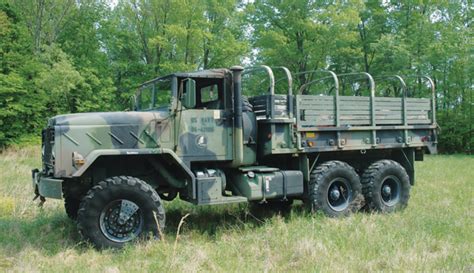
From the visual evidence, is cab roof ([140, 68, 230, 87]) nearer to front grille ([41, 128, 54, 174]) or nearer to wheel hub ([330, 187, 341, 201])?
front grille ([41, 128, 54, 174])

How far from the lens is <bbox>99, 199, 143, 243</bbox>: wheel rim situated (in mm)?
6301

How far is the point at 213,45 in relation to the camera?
2889 cm

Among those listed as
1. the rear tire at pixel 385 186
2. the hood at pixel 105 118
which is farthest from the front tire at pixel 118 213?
the rear tire at pixel 385 186

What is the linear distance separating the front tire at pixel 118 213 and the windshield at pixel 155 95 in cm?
150

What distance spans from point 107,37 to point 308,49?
1363 centimetres

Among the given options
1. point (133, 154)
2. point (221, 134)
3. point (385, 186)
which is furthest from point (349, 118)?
point (133, 154)

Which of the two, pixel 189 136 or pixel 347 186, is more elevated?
pixel 189 136

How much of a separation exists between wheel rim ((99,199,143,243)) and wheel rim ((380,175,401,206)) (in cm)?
481

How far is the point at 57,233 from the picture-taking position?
712 centimetres

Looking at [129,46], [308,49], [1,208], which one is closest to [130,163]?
[1,208]

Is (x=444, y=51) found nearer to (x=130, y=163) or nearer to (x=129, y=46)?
(x=129, y=46)

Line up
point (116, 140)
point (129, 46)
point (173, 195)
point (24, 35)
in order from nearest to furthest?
1. point (116, 140)
2. point (173, 195)
3. point (24, 35)
4. point (129, 46)

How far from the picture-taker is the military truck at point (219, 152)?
6344 millimetres

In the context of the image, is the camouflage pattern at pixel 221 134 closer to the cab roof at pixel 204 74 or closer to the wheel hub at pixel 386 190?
the cab roof at pixel 204 74
